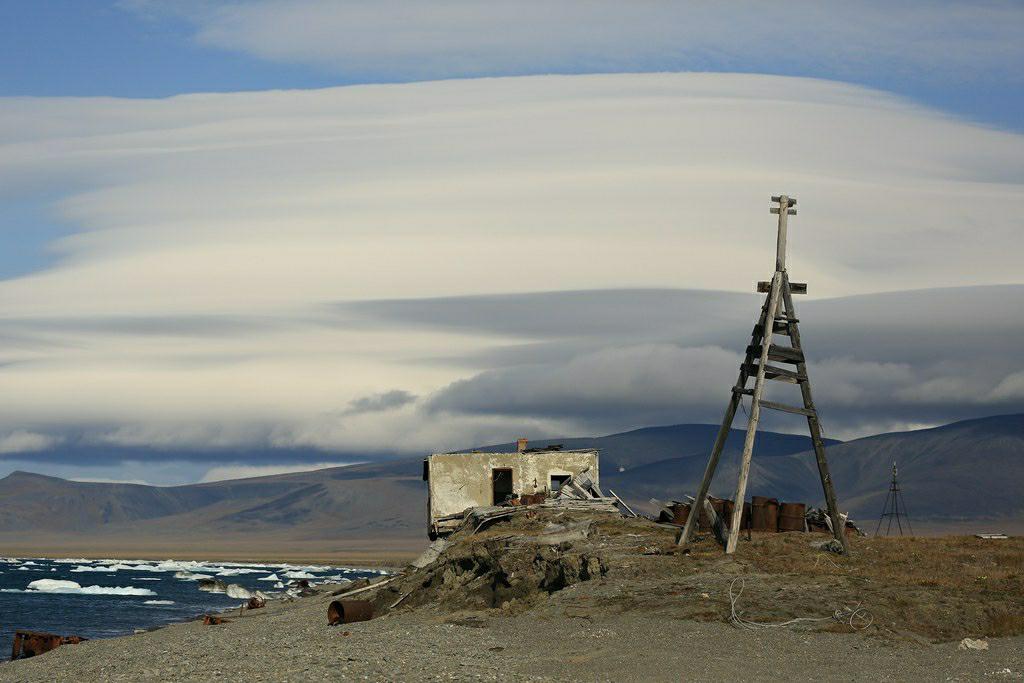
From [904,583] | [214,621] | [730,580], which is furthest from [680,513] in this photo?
[214,621]

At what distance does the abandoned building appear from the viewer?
246ft

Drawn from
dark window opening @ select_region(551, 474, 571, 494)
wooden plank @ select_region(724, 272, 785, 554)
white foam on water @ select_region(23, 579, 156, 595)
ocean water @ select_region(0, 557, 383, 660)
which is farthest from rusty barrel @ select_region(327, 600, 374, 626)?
white foam on water @ select_region(23, 579, 156, 595)

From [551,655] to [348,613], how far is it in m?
15.9

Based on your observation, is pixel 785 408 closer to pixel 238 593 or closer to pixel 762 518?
pixel 762 518

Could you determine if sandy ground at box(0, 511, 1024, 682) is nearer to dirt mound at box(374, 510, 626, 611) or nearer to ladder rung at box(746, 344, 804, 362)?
dirt mound at box(374, 510, 626, 611)

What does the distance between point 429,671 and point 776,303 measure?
56.2ft

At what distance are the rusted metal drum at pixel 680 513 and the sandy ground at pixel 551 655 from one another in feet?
40.8

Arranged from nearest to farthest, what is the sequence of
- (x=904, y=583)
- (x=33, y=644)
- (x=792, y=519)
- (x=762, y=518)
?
(x=904, y=583)
(x=762, y=518)
(x=792, y=519)
(x=33, y=644)

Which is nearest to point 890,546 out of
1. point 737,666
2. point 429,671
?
point 737,666

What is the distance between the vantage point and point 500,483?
7581cm

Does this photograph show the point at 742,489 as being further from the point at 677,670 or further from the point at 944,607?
the point at 677,670

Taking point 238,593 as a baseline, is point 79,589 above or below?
below

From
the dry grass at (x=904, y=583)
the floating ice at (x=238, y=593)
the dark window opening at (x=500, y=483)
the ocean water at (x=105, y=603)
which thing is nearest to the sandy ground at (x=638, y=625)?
the dry grass at (x=904, y=583)

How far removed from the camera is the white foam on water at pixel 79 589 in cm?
12975
